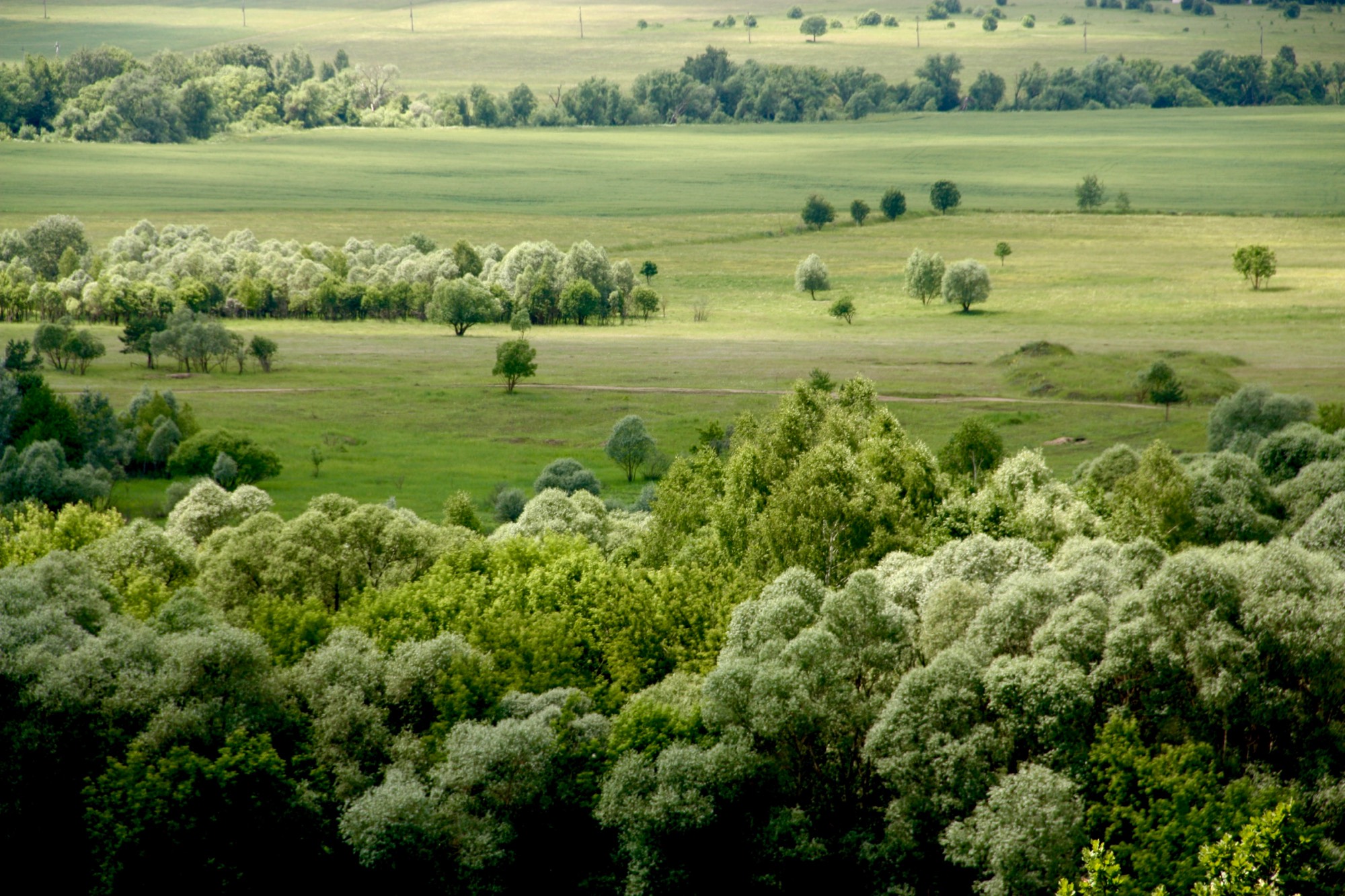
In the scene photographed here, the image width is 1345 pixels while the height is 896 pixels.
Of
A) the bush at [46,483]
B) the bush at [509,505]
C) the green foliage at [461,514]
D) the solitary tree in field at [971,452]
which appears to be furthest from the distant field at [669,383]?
the solitary tree in field at [971,452]

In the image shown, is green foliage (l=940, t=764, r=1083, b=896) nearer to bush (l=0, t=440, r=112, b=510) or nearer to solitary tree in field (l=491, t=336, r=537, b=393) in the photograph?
bush (l=0, t=440, r=112, b=510)

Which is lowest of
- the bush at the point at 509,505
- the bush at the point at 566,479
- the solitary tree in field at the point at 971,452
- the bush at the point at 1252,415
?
the bush at the point at 509,505

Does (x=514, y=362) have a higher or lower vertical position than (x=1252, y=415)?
higher

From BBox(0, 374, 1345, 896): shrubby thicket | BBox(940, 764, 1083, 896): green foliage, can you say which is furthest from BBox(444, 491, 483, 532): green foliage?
BBox(940, 764, 1083, 896): green foliage

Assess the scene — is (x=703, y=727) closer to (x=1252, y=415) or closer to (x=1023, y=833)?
(x=1023, y=833)

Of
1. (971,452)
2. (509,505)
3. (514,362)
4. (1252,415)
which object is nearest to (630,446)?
(509,505)

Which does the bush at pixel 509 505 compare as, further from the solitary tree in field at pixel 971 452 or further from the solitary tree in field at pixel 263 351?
the solitary tree in field at pixel 263 351

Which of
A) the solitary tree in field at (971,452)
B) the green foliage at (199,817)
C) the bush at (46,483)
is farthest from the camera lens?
the bush at (46,483)
